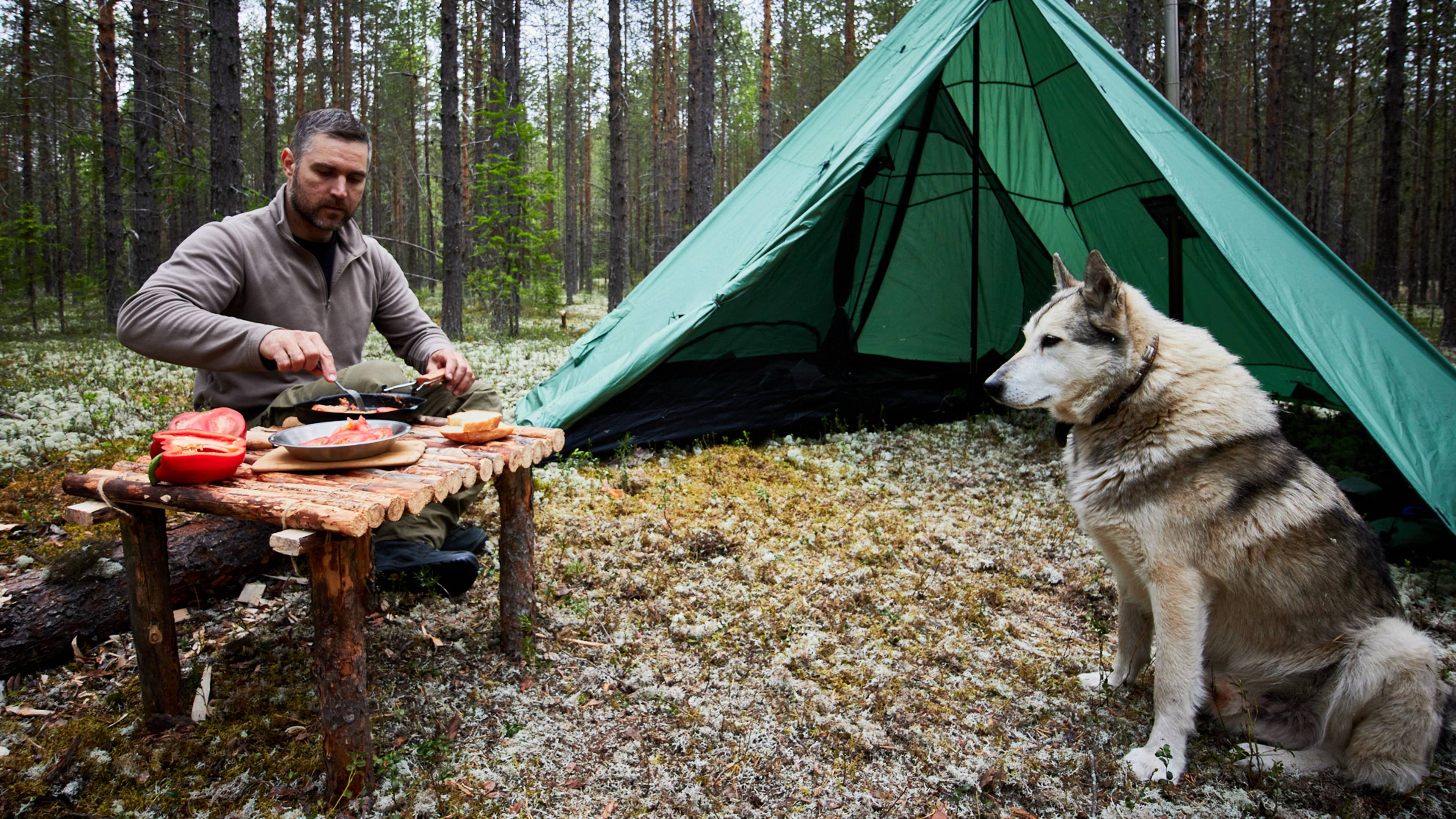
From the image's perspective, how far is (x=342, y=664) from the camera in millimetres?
1816

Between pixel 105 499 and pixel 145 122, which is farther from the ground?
pixel 145 122

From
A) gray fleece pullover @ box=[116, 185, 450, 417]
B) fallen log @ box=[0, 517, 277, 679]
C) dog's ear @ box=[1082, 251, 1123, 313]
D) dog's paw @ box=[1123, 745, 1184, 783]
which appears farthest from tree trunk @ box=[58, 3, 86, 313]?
dog's paw @ box=[1123, 745, 1184, 783]

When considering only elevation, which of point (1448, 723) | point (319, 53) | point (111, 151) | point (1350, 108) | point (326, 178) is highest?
point (319, 53)

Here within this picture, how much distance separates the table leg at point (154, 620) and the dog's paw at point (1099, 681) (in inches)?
117

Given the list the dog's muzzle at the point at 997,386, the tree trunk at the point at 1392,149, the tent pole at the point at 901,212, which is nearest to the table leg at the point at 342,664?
the dog's muzzle at the point at 997,386

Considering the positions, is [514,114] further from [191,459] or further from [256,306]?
[191,459]

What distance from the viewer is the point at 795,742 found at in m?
2.27

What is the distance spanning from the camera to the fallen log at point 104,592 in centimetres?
239

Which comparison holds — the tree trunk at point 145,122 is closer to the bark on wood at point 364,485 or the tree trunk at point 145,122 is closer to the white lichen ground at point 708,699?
the white lichen ground at point 708,699

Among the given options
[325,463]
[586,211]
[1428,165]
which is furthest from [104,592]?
[586,211]

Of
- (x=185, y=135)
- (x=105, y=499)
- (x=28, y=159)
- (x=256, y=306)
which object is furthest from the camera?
(x=28, y=159)

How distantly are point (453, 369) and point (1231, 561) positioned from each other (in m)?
2.82

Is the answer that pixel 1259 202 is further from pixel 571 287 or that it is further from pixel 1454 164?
pixel 571 287

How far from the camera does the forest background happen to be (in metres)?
11.1
